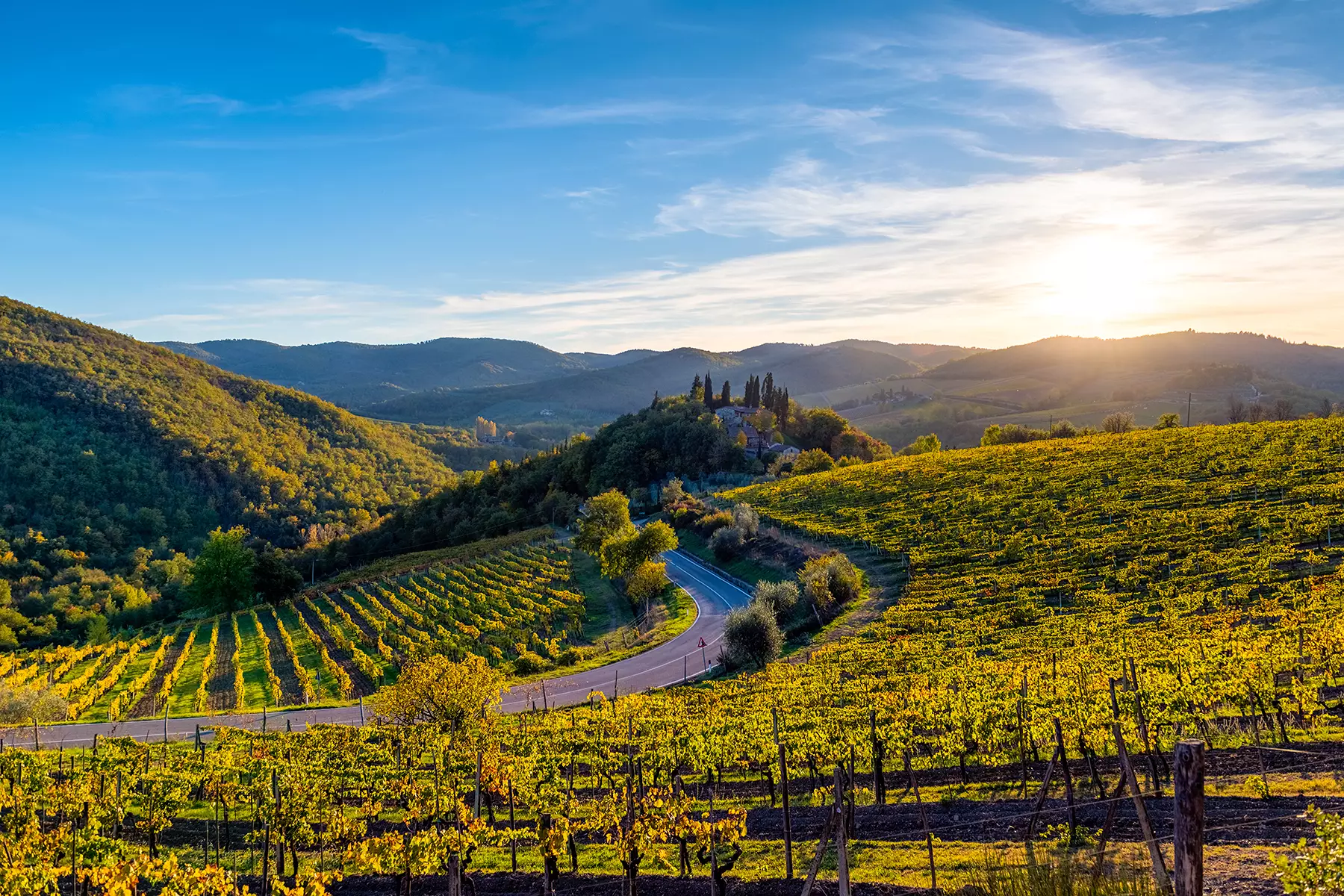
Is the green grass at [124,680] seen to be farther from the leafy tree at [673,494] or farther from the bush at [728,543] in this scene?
the leafy tree at [673,494]

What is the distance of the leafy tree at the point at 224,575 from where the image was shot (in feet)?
272

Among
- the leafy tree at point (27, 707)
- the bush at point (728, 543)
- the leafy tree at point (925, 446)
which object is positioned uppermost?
the leafy tree at point (925, 446)

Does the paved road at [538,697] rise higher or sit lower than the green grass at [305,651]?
higher

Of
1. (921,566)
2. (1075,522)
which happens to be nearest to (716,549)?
(921,566)

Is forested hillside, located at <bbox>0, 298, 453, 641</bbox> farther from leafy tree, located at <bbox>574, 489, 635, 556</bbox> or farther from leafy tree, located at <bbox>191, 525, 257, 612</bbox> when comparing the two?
leafy tree, located at <bbox>574, 489, 635, 556</bbox>

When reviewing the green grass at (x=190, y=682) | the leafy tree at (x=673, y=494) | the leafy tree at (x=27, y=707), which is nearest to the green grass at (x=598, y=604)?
the leafy tree at (x=673, y=494)

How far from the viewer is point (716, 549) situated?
72.9 meters

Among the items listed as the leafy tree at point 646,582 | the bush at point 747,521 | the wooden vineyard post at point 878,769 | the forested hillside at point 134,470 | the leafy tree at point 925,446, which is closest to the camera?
the wooden vineyard post at point 878,769

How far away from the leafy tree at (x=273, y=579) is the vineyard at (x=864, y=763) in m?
55.4

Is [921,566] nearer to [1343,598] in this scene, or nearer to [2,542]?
[1343,598]

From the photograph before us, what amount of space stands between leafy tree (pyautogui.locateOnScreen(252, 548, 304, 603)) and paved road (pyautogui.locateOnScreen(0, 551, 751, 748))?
40.6 m

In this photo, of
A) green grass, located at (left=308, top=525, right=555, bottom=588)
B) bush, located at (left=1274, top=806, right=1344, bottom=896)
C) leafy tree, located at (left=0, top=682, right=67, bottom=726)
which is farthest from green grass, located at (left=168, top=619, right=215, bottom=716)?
bush, located at (left=1274, top=806, right=1344, bottom=896)

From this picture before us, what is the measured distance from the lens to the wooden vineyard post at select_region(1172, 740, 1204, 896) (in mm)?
8930

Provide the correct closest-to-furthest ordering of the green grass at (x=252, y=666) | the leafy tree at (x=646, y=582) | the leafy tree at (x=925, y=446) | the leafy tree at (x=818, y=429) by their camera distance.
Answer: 1. the green grass at (x=252, y=666)
2. the leafy tree at (x=646, y=582)
3. the leafy tree at (x=925, y=446)
4. the leafy tree at (x=818, y=429)
